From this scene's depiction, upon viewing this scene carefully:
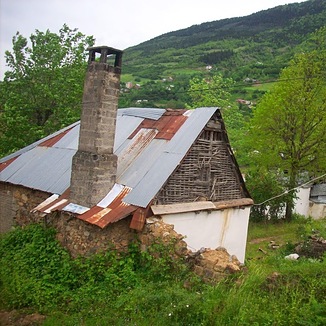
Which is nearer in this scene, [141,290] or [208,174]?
[141,290]

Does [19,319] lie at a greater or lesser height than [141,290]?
lesser

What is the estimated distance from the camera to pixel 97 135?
9625 millimetres

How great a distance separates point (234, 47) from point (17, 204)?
281 ft

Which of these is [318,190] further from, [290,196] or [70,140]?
[70,140]

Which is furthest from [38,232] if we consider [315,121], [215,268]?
[315,121]

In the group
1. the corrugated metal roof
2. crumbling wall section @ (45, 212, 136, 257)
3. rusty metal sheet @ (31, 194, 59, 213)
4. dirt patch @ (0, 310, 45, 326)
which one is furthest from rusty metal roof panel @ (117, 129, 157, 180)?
dirt patch @ (0, 310, 45, 326)

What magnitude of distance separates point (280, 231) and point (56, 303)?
13582 millimetres

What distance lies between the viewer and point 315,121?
719 inches

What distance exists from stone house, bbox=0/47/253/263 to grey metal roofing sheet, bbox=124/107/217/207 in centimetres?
3

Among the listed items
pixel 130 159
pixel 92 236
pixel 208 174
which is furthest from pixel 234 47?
pixel 92 236

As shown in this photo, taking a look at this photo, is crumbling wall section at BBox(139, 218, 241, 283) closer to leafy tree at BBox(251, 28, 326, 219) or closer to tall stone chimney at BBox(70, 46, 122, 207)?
tall stone chimney at BBox(70, 46, 122, 207)

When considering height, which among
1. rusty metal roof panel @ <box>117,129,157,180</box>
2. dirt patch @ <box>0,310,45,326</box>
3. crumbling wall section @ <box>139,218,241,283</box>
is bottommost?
dirt patch @ <box>0,310,45,326</box>

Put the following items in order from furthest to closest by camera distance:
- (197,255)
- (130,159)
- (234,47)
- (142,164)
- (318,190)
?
(234,47), (318,190), (130,159), (142,164), (197,255)

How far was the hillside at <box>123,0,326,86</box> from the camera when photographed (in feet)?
228
